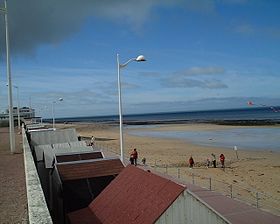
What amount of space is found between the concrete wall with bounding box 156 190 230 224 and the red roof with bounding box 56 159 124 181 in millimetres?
5472

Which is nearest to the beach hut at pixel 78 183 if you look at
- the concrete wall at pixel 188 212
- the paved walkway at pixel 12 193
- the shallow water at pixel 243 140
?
the paved walkway at pixel 12 193

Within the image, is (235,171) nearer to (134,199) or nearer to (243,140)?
(134,199)

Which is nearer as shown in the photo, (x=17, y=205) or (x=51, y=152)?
(x=17, y=205)

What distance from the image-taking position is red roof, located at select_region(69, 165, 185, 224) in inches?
318

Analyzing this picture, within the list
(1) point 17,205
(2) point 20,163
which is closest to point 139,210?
(1) point 17,205

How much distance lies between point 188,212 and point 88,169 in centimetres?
599

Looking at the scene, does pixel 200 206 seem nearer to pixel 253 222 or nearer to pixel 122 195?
pixel 122 195

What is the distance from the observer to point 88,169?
517 inches

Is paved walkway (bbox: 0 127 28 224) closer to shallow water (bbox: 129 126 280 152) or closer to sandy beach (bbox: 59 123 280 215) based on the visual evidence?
sandy beach (bbox: 59 123 280 215)

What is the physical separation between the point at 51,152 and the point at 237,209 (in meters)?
10.1

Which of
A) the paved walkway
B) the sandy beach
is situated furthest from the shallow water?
the paved walkway

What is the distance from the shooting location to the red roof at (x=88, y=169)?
41.4ft

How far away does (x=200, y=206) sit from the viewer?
8055 mm

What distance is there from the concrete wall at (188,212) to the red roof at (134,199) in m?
0.12
